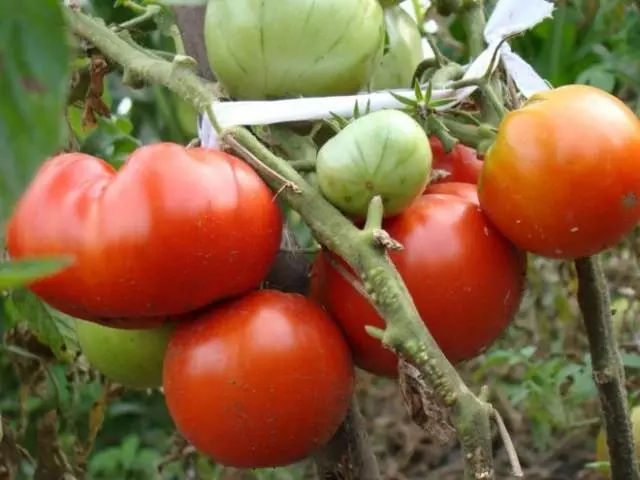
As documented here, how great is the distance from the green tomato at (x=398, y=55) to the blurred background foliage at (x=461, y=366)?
207 millimetres

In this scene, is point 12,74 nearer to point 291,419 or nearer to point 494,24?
point 291,419

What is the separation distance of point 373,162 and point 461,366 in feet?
3.57

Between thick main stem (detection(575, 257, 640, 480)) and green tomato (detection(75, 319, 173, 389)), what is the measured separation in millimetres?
327

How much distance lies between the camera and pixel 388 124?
554mm

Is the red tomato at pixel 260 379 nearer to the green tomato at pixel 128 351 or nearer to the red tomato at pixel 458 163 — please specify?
the green tomato at pixel 128 351

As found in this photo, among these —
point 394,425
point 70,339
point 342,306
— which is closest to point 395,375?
point 342,306

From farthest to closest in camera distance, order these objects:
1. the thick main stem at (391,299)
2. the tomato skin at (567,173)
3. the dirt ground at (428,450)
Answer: the dirt ground at (428,450) < the tomato skin at (567,173) < the thick main stem at (391,299)

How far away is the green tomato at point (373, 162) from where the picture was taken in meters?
0.55

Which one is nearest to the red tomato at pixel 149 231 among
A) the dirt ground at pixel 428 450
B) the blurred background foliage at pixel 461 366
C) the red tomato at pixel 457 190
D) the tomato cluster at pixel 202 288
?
the tomato cluster at pixel 202 288

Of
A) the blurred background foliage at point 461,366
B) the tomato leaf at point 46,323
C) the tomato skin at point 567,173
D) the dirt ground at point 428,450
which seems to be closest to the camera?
the tomato skin at point 567,173

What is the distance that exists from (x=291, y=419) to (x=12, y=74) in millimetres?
424

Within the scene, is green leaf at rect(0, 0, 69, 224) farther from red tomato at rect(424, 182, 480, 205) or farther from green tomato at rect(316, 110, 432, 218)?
red tomato at rect(424, 182, 480, 205)

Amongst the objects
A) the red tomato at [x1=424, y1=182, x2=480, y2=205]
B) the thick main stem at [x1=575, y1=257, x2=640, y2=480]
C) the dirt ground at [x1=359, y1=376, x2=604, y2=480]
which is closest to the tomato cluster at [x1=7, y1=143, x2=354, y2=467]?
the red tomato at [x1=424, y1=182, x2=480, y2=205]

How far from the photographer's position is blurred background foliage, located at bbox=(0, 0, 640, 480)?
1.15 meters
